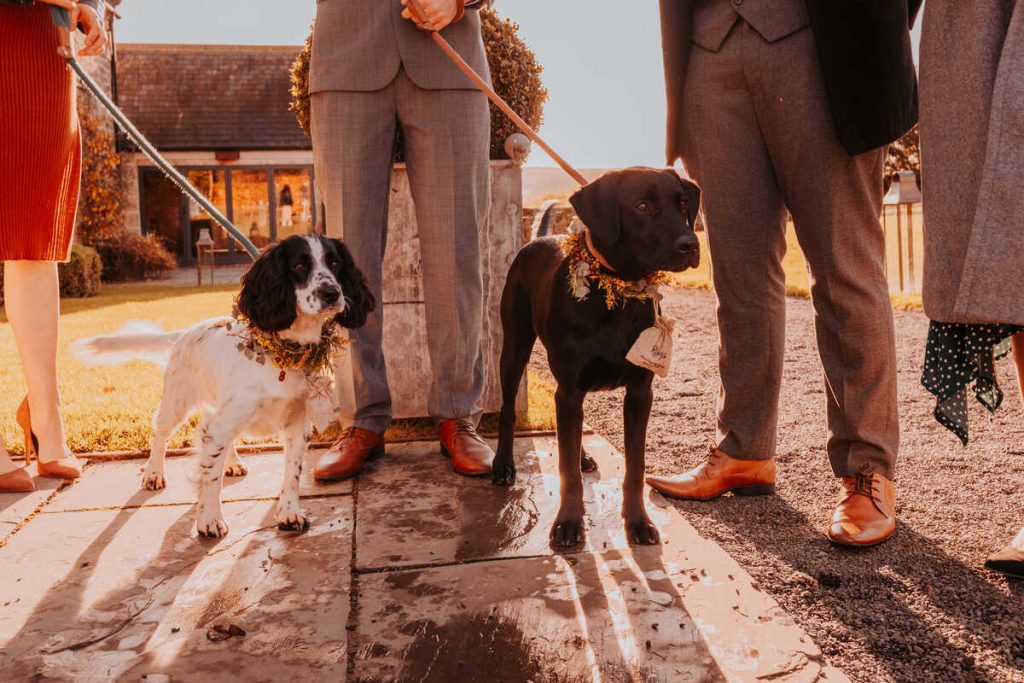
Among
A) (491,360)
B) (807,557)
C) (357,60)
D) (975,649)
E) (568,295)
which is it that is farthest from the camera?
(491,360)

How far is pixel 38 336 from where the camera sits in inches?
129

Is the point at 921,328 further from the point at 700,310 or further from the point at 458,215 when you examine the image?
the point at 458,215

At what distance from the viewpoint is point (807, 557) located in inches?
97.0

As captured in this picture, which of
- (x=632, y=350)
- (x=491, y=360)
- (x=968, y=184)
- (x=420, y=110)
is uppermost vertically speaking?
(x=420, y=110)

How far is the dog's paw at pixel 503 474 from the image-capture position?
3.12 m

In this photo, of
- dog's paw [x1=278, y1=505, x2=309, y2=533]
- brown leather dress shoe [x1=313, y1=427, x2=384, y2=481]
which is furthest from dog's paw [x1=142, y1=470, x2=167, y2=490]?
dog's paw [x1=278, y1=505, x2=309, y2=533]

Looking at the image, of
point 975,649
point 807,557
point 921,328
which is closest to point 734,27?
point 807,557

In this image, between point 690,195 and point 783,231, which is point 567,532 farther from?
point 783,231

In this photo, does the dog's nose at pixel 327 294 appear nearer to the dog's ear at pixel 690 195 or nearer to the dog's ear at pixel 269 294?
the dog's ear at pixel 269 294

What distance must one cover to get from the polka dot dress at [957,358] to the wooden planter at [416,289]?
2239mm

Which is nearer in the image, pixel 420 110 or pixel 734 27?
pixel 734 27

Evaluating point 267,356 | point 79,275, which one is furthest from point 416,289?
point 79,275

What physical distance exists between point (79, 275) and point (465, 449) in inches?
430

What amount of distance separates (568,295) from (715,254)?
0.63m
